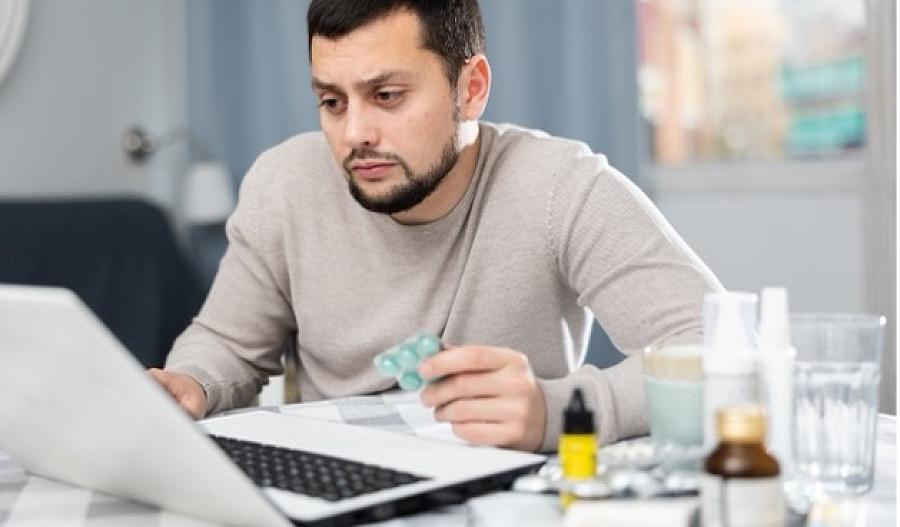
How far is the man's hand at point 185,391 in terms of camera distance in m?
1.36

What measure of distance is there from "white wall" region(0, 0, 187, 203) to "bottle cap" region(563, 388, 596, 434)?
9.32ft

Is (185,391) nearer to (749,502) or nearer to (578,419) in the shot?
(578,419)

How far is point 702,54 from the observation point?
3.31 meters

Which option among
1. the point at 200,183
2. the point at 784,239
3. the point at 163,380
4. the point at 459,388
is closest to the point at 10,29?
the point at 200,183

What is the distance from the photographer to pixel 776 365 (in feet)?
2.95

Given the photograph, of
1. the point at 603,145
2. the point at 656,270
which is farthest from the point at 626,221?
the point at 603,145

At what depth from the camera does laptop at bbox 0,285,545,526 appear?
788 millimetres

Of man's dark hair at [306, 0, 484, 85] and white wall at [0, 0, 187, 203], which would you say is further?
white wall at [0, 0, 187, 203]

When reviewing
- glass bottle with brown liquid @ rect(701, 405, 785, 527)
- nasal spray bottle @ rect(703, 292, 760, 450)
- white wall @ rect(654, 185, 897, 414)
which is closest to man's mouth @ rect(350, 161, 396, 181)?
nasal spray bottle @ rect(703, 292, 760, 450)

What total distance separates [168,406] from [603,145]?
2.53 m

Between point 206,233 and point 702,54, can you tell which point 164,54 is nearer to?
point 206,233

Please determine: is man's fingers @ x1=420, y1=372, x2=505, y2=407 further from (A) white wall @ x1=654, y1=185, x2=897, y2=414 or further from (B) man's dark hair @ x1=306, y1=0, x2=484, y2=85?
(A) white wall @ x1=654, y1=185, x2=897, y2=414

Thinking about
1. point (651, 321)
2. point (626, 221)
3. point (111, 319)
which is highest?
point (626, 221)

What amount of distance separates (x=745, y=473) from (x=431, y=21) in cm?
96
